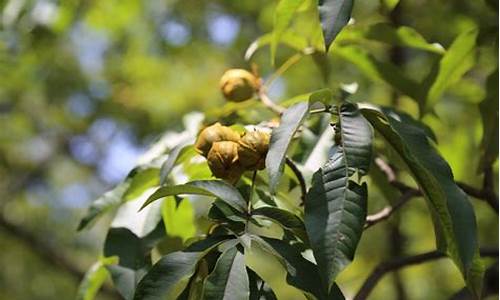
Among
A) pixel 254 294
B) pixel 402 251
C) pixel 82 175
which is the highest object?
pixel 254 294

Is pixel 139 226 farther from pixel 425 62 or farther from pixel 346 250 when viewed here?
pixel 425 62

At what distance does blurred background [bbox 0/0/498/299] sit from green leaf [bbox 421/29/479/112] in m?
0.03

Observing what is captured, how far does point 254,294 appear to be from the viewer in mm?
943

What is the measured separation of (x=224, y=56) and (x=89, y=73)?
32.1 inches

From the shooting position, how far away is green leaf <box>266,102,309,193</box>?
0.89 m

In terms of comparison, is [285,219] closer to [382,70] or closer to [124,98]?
[382,70]

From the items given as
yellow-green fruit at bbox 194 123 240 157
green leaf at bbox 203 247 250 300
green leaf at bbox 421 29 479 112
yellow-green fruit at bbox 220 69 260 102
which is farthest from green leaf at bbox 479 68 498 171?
green leaf at bbox 203 247 250 300

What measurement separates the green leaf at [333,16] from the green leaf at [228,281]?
0.24 metres

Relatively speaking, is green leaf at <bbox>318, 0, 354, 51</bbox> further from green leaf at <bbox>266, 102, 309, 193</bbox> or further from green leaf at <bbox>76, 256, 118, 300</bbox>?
green leaf at <bbox>76, 256, 118, 300</bbox>

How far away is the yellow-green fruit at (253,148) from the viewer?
1028mm

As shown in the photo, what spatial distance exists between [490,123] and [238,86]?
39cm

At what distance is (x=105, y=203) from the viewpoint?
132 centimetres

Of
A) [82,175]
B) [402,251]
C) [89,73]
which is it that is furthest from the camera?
[82,175]

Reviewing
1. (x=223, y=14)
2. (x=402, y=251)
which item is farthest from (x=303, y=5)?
(x=223, y=14)
